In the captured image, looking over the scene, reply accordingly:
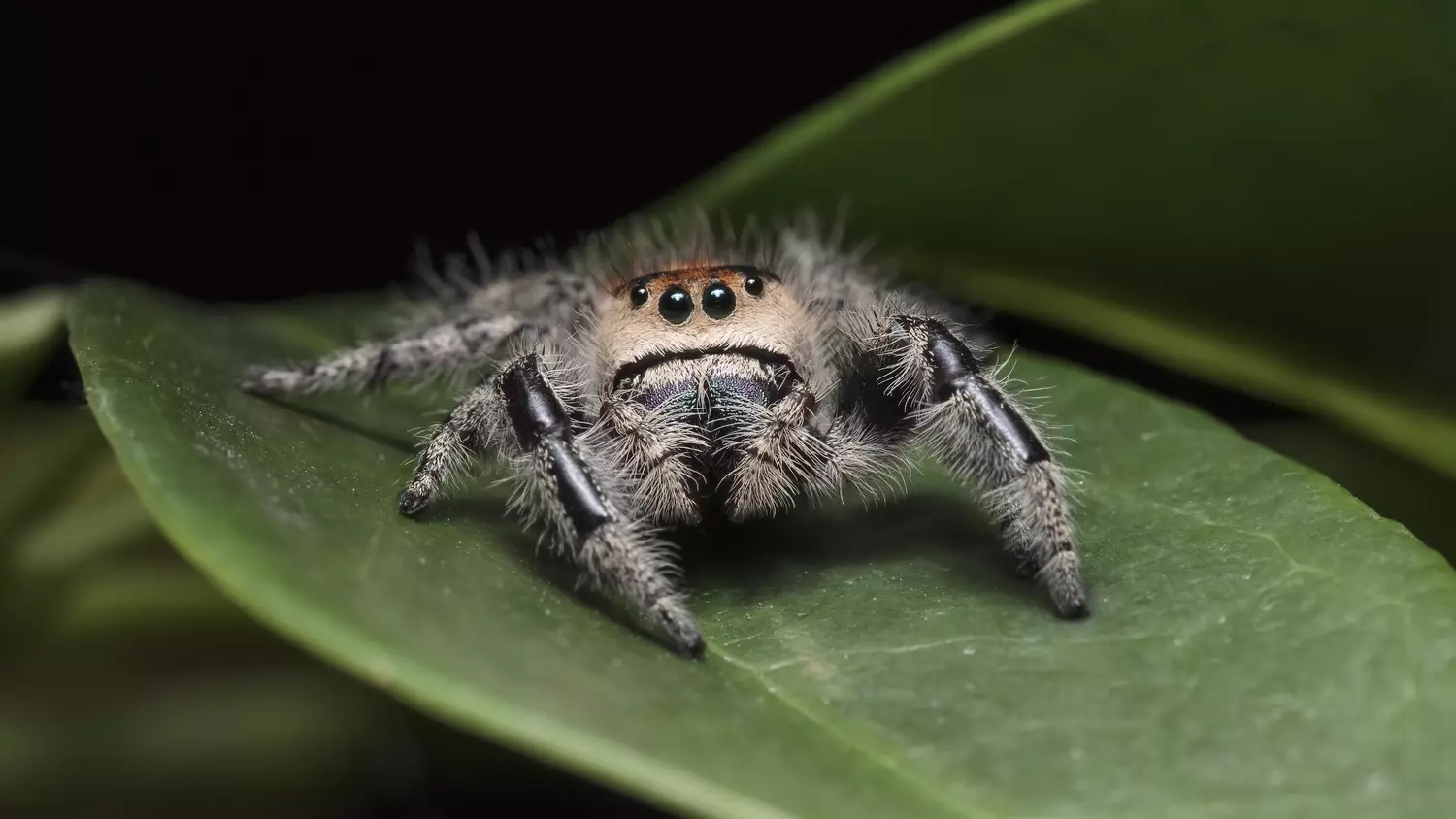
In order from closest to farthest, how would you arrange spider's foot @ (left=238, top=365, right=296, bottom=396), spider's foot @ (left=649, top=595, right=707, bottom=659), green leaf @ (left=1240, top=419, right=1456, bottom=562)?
spider's foot @ (left=649, top=595, right=707, bottom=659)
spider's foot @ (left=238, top=365, right=296, bottom=396)
green leaf @ (left=1240, top=419, right=1456, bottom=562)

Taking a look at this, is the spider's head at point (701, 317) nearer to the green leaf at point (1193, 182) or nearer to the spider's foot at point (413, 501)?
the spider's foot at point (413, 501)

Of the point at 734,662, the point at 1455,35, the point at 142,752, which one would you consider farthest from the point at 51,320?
the point at 1455,35

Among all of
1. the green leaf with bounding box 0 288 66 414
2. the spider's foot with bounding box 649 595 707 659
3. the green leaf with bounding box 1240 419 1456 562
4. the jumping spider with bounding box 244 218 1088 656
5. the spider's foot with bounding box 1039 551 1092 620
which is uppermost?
the green leaf with bounding box 0 288 66 414

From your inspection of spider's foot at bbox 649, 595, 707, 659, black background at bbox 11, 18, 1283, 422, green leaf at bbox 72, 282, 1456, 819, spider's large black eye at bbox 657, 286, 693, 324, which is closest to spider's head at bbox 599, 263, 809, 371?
spider's large black eye at bbox 657, 286, 693, 324

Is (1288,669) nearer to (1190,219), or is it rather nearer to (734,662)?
(734,662)

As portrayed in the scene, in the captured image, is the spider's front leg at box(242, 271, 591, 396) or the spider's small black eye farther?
the spider's front leg at box(242, 271, 591, 396)

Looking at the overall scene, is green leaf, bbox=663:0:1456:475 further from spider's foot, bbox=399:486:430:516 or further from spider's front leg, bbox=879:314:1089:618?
spider's foot, bbox=399:486:430:516
